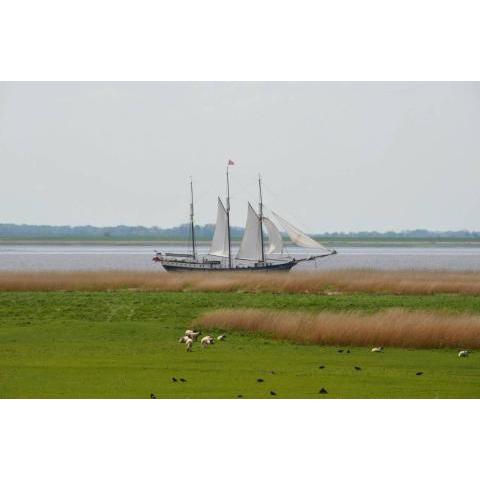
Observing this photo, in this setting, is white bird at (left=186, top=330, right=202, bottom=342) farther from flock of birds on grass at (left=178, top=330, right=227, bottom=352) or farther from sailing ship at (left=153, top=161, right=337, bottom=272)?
sailing ship at (left=153, top=161, right=337, bottom=272)

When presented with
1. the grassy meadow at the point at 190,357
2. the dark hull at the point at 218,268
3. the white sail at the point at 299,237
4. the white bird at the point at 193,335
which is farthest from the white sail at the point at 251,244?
the white bird at the point at 193,335

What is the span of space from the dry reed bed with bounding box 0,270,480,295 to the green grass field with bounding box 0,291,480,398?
8.12m

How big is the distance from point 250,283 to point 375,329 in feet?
62.8

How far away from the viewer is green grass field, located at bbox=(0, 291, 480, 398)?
17.6 metres

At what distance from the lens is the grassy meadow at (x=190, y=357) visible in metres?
17.7

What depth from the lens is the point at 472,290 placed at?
39.5 meters

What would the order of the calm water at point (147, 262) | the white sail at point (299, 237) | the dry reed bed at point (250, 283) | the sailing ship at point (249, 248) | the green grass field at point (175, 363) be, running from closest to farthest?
the green grass field at point (175, 363) → the dry reed bed at point (250, 283) → the white sail at point (299, 237) → the sailing ship at point (249, 248) → the calm water at point (147, 262)

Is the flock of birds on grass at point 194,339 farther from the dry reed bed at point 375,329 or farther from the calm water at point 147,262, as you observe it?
the calm water at point 147,262

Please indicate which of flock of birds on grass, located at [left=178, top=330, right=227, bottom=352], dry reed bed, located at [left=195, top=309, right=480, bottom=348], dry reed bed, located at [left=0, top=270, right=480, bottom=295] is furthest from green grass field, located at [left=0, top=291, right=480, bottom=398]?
dry reed bed, located at [left=0, top=270, right=480, bottom=295]

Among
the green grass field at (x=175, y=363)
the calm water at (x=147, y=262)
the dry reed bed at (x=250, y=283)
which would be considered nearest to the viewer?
the green grass field at (x=175, y=363)

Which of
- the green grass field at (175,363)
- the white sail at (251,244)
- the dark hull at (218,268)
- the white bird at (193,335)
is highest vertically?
the white sail at (251,244)

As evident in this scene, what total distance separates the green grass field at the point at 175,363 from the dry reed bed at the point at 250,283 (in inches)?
320

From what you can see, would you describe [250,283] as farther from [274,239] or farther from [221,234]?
[221,234]

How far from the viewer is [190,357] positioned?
2170 cm
